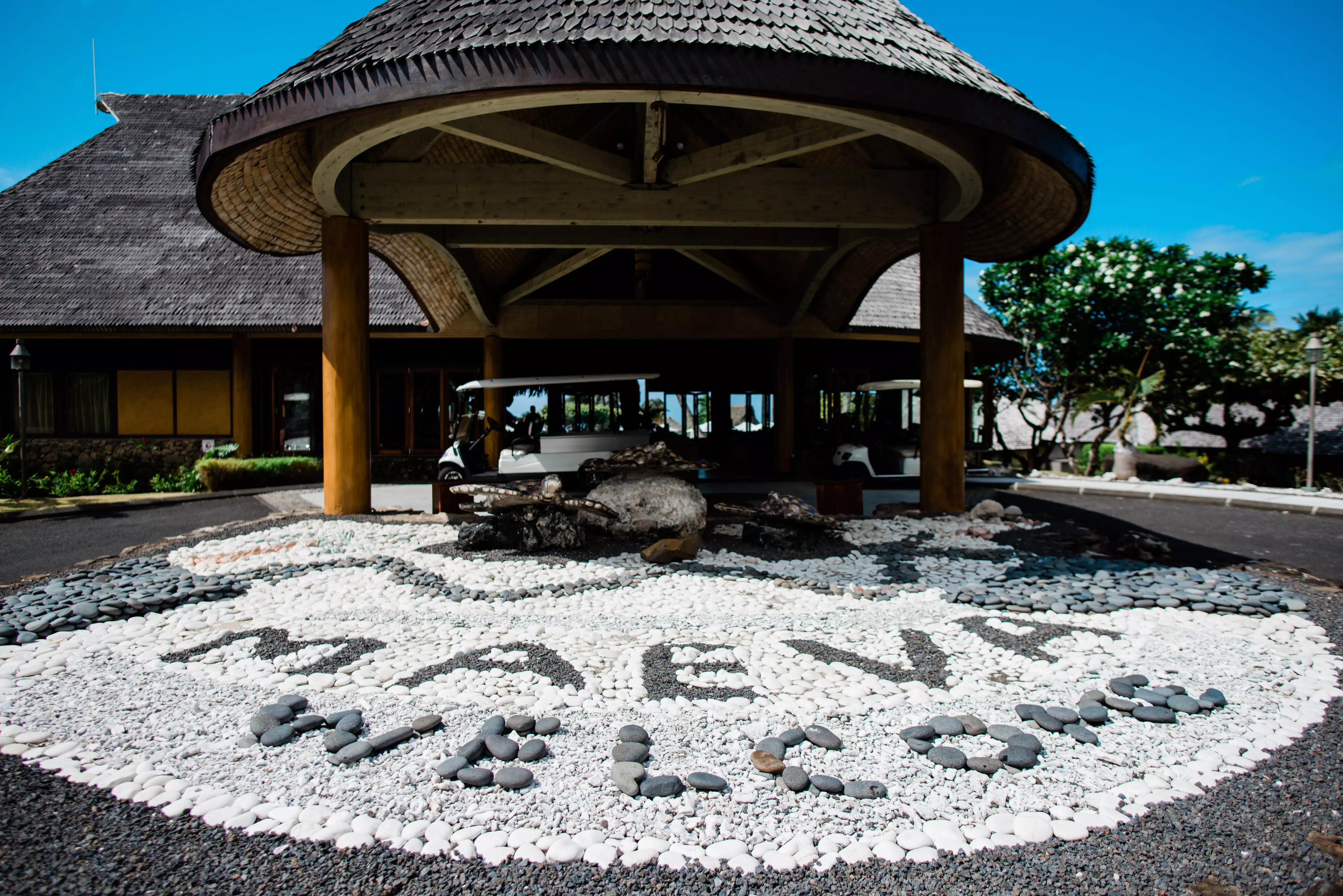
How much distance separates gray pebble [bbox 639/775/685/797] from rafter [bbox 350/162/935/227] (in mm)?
7292

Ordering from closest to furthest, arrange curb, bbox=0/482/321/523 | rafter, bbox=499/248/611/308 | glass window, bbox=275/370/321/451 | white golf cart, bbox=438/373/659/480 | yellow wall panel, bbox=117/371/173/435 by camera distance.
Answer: curb, bbox=0/482/321/523
white golf cart, bbox=438/373/659/480
rafter, bbox=499/248/611/308
yellow wall panel, bbox=117/371/173/435
glass window, bbox=275/370/321/451

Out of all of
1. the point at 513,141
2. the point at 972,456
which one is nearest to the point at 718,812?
the point at 513,141

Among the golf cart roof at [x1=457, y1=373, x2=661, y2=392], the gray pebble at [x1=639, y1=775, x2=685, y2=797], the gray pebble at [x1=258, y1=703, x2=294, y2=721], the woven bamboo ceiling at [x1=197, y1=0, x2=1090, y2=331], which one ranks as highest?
the woven bamboo ceiling at [x1=197, y1=0, x2=1090, y2=331]

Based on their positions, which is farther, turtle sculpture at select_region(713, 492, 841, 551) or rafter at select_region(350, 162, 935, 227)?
rafter at select_region(350, 162, 935, 227)

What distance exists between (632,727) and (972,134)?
7.01 metres

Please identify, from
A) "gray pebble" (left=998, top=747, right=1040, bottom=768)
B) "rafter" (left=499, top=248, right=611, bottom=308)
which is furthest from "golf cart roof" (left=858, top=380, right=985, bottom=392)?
"gray pebble" (left=998, top=747, right=1040, bottom=768)

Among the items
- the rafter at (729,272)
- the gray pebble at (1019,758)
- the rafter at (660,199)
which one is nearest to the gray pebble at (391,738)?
the gray pebble at (1019,758)

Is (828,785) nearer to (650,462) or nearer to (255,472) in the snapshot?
(650,462)

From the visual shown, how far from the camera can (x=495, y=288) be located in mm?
14469

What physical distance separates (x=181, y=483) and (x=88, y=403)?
391cm

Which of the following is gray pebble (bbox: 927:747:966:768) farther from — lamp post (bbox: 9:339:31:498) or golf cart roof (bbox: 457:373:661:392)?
lamp post (bbox: 9:339:31:498)

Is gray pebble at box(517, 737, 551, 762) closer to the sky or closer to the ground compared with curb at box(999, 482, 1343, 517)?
closer to the ground

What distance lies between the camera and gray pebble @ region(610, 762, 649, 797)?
2.38 m

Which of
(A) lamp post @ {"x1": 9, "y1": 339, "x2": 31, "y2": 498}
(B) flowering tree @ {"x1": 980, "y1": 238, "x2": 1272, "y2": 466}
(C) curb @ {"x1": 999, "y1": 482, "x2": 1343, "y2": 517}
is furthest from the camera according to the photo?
(B) flowering tree @ {"x1": 980, "y1": 238, "x2": 1272, "y2": 466}
